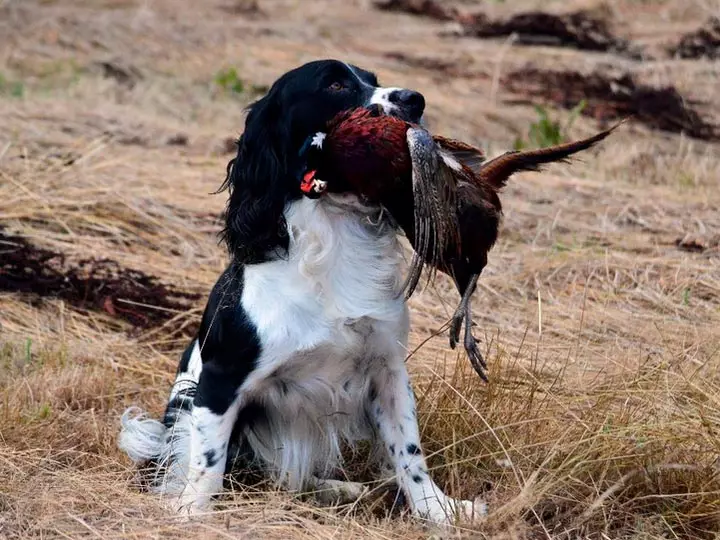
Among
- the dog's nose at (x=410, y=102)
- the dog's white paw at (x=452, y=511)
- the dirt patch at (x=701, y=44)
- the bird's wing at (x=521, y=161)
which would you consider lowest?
the dog's white paw at (x=452, y=511)

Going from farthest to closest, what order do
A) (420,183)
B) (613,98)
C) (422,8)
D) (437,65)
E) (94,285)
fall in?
1. (422,8)
2. (437,65)
3. (613,98)
4. (94,285)
5. (420,183)

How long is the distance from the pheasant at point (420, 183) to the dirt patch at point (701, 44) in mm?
5648

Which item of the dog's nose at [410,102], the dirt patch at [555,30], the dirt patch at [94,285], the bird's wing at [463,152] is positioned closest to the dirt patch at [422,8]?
the dirt patch at [555,30]

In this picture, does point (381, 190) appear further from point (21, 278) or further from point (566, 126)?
point (566, 126)

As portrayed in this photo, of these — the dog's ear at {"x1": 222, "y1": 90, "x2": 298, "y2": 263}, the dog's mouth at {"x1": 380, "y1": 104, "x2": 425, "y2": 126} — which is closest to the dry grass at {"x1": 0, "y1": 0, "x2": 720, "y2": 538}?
the dog's ear at {"x1": 222, "y1": 90, "x2": 298, "y2": 263}

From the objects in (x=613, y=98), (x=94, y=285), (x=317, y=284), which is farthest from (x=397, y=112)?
(x=613, y=98)

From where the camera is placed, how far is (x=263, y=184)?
11.6ft

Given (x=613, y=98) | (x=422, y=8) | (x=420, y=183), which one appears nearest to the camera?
(x=420, y=183)

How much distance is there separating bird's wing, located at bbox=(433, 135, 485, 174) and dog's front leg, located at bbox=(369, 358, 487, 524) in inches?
25.3

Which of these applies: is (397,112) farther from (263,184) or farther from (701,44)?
(701,44)

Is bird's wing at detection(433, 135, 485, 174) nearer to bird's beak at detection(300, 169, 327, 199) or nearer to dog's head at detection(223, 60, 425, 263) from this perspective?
dog's head at detection(223, 60, 425, 263)

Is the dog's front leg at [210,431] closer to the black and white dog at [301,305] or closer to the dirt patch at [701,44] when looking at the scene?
the black and white dog at [301,305]

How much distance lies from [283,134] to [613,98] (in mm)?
5461

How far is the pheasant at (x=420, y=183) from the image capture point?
129 inches
